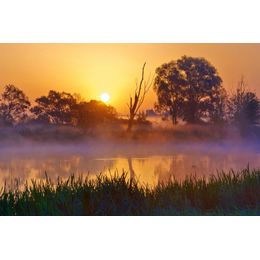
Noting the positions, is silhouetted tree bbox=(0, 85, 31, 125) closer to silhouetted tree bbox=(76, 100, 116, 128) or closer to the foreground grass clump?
silhouetted tree bbox=(76, 100, 116, 128)

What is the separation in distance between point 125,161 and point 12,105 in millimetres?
1178

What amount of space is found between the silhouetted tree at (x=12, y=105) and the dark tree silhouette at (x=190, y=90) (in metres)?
1.26

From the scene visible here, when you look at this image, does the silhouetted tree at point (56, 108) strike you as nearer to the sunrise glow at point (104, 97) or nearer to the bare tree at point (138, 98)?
the sunrise glow at point (104, 97)

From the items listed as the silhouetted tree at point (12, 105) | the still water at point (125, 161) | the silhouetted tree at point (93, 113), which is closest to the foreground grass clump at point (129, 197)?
the still water at point (125, 161)

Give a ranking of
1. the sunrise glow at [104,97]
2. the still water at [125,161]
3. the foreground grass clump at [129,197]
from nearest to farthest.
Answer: the foreground grass clump at [129,197] < the still water at [125,161] < the sunrise glow at [104,97]

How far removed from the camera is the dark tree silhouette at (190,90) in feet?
18.5

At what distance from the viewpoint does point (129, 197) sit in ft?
17.9

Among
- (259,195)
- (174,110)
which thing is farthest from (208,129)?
(259,195)

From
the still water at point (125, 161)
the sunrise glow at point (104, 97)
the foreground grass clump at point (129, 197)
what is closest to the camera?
the foreground grass clump at point (129, 197)

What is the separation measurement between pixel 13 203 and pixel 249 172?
2208 millimetres

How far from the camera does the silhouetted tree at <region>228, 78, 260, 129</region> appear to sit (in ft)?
18.5

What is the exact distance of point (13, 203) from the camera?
5.43 meters

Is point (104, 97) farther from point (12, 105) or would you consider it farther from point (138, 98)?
point (12, 105)

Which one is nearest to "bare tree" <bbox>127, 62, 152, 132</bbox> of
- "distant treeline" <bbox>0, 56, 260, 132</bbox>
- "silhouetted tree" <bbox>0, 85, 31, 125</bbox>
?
"distant treeline" <bbox>0, 56, 260, 132</bbox>
